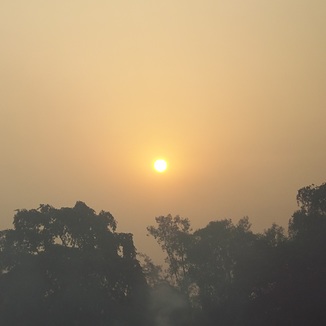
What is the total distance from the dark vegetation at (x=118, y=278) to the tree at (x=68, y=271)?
Answer: 0.10 metres

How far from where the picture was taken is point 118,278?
5634 cm

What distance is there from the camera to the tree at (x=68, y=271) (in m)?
52.0

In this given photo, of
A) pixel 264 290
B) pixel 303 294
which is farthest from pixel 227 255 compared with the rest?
pixel 303 294

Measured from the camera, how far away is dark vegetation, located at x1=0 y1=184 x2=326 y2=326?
1864 inches

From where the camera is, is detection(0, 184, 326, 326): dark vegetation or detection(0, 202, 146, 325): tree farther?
detection(0, 202, 146, 325): tree

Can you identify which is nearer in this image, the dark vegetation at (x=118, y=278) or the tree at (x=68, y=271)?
the dark vegetation at (x=118, y=278)

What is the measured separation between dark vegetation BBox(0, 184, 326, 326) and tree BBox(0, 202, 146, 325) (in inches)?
3.8

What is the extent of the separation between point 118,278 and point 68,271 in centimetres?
557

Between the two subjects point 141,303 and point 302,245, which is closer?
point 302,245

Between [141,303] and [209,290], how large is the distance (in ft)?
49.7

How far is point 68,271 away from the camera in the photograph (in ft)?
177

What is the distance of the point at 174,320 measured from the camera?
6172 centimetres

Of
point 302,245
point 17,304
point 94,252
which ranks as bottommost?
point 302,245

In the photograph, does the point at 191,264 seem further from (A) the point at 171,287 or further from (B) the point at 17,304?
(B) the point at 17,304
